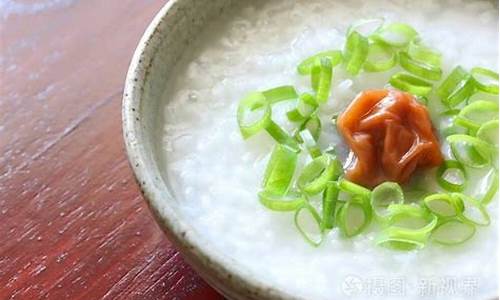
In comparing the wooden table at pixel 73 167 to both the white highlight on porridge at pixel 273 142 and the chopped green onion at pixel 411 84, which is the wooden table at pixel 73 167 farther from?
the chopped green onion at pixel 411 84

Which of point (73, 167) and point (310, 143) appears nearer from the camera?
point (310, 143)

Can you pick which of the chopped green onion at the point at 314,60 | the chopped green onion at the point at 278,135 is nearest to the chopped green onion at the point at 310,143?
the chopped green onion at the point at 278,135

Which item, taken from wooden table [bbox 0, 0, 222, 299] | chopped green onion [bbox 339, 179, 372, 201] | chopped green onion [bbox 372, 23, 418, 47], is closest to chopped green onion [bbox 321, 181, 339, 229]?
chopped green onion [bbox 339, 179, 372, 201]

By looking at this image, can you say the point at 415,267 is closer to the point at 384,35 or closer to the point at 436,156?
the point at 436,156

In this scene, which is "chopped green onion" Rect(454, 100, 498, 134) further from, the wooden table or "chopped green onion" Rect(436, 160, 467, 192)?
the wooden table

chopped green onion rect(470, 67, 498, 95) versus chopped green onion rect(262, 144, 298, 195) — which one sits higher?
chopped green onion rect(262, 144, 298, 195)

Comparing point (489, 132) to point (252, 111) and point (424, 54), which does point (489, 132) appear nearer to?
point (424, 54)

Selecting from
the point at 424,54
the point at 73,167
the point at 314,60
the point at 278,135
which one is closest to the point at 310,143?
the point at 278,135

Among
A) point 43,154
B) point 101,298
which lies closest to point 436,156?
point 101,298
